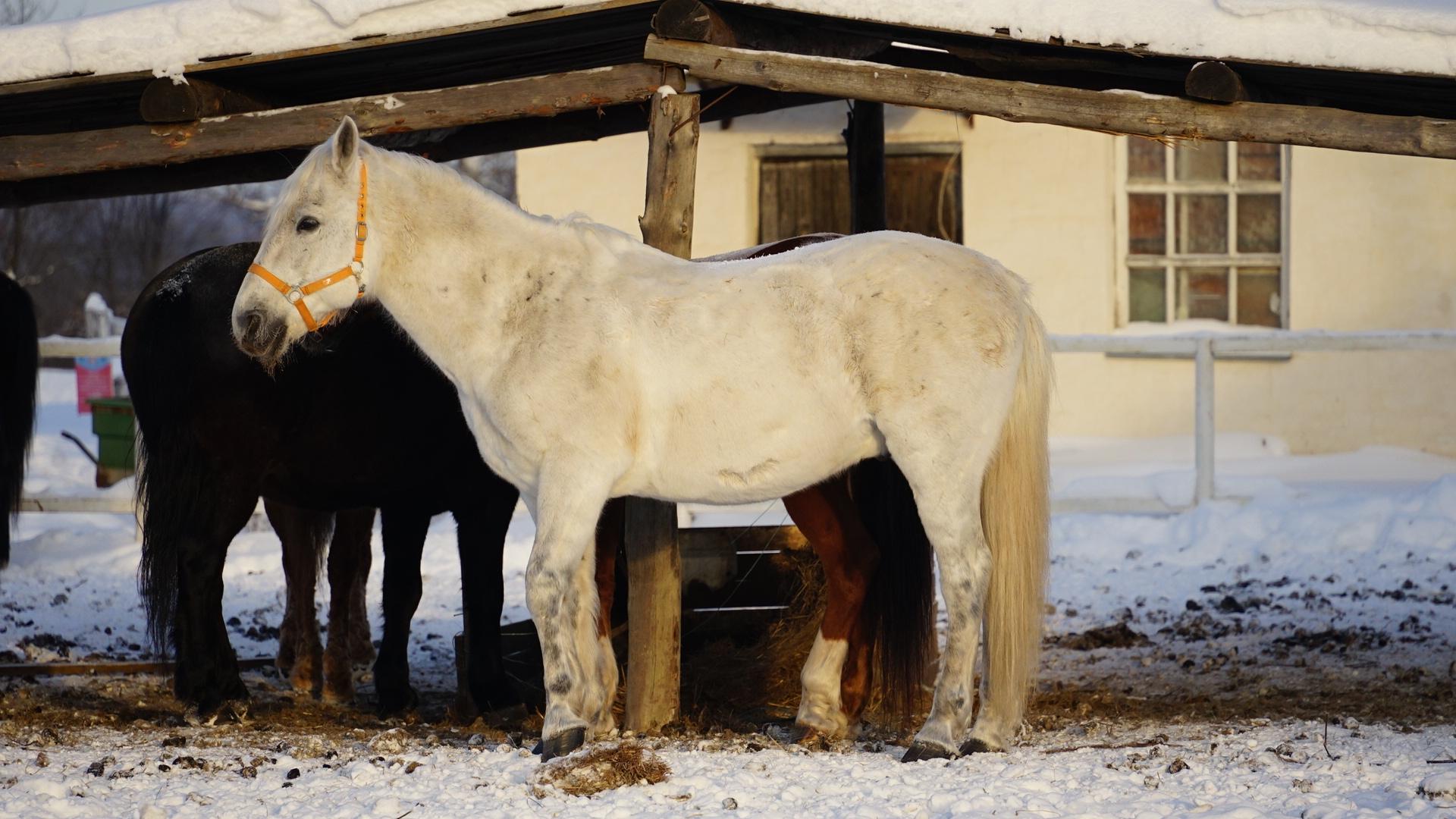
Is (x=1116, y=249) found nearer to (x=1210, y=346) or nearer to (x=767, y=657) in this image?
(x=1210, y=346)

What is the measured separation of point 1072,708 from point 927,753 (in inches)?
53.9

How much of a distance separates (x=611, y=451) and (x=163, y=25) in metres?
2.51

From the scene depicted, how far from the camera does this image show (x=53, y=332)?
36.7 metres

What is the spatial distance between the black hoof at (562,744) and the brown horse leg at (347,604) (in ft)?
7.28

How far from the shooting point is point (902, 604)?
5.36m

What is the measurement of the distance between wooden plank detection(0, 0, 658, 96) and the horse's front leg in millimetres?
Result: 1645

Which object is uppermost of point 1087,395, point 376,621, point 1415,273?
point 1415,273

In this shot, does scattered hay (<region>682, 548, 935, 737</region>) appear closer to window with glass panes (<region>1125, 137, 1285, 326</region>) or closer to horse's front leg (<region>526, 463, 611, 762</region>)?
horse's front leg (<region>526, 463, 611, 762</region>)

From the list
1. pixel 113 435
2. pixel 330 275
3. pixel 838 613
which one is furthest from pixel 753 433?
pixel 113 435

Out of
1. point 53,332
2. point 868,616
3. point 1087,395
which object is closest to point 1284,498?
point 1087,395

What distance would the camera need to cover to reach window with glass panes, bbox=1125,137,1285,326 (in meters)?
12.0

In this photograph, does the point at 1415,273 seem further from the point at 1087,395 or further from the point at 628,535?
the point at 628,535

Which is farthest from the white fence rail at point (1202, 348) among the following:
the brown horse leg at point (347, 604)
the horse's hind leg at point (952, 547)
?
the horse's hind leg at point (952, 547)

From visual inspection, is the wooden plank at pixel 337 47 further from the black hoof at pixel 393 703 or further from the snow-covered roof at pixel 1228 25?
the black hoof at pixel 393 703
